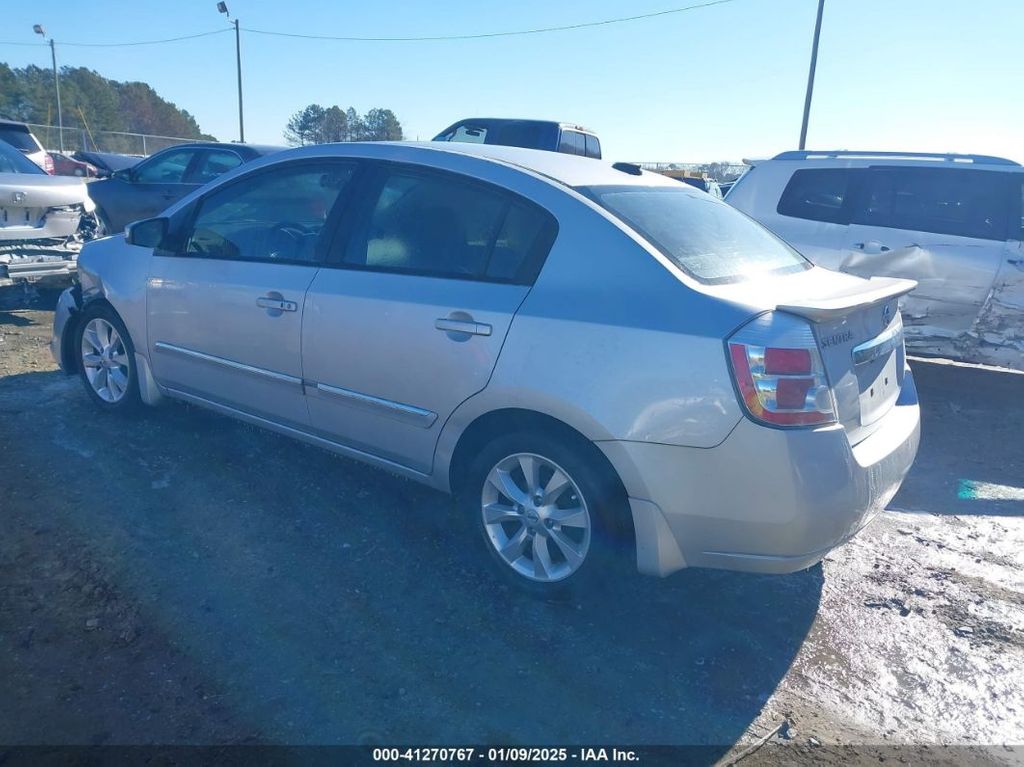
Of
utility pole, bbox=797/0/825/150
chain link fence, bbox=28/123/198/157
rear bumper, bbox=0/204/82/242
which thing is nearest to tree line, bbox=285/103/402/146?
chain link fence, bbox=28/123/198/157

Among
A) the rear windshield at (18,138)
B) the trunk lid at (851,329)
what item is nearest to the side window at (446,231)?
the trunk lid at (851,329)

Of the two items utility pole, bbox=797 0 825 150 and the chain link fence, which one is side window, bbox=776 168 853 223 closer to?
utility pole, bbox=797 0 825 150

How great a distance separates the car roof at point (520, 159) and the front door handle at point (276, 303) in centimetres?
77

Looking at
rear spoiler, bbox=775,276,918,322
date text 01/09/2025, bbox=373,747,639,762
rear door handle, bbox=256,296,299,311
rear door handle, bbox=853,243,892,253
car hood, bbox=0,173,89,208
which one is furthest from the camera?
car hood, bbox=0,173,89,208

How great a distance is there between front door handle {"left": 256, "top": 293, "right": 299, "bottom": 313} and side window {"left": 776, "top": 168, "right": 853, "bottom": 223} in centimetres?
492

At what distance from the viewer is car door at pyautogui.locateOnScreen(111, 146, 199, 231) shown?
10.8m

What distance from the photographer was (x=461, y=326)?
338 cm

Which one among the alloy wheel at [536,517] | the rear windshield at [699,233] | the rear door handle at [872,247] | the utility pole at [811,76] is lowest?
the alloy wheel at [536,517]

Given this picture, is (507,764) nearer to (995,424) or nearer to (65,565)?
(65,565)

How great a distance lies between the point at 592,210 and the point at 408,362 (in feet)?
3.32

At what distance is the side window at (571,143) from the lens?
11.2m

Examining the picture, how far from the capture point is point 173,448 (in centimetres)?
479

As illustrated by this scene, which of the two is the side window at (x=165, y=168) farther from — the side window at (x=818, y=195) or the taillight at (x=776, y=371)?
the taillight at (x=776, y=371)

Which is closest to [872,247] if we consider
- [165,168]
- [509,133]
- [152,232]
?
[152,232]
